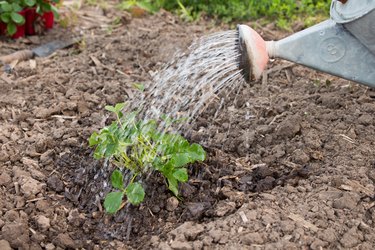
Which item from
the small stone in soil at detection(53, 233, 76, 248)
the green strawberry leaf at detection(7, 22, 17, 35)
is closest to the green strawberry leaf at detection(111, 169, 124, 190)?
the small stone in soil at detection(53, 233, 76, 248)

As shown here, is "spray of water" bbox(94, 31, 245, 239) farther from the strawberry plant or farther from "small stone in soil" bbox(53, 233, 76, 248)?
"small stone in soil" bbox(53, 233, 76, 248)

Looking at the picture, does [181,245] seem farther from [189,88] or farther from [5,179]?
[189,88]

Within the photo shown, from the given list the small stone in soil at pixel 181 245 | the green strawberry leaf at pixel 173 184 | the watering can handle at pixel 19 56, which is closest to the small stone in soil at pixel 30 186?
the green strawberry leaf at pixel 173 184

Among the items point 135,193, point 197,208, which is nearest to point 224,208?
point 197,208

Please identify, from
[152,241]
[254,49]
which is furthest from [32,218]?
[254,49]

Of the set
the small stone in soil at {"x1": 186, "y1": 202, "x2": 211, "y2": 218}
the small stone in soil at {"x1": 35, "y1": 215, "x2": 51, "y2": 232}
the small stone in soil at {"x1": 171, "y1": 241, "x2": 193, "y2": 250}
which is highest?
the small stone in soil at {"x1": 171, "y1": 241, "x2": 193, "y2": 250}

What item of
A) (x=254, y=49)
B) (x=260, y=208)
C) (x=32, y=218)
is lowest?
(x=32, y=218)

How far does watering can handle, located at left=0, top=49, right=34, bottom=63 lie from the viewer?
3768 mm

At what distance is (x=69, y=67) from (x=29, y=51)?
36 cm

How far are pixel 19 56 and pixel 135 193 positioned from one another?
65.4 inches

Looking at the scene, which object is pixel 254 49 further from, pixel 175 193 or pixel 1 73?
pixel 1 73

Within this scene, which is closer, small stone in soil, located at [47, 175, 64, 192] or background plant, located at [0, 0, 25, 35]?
small stone in soil, located at [47, 175, 64, 192]

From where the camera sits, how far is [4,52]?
12.8ft

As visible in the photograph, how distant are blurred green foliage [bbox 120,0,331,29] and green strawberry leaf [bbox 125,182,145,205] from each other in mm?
1892
